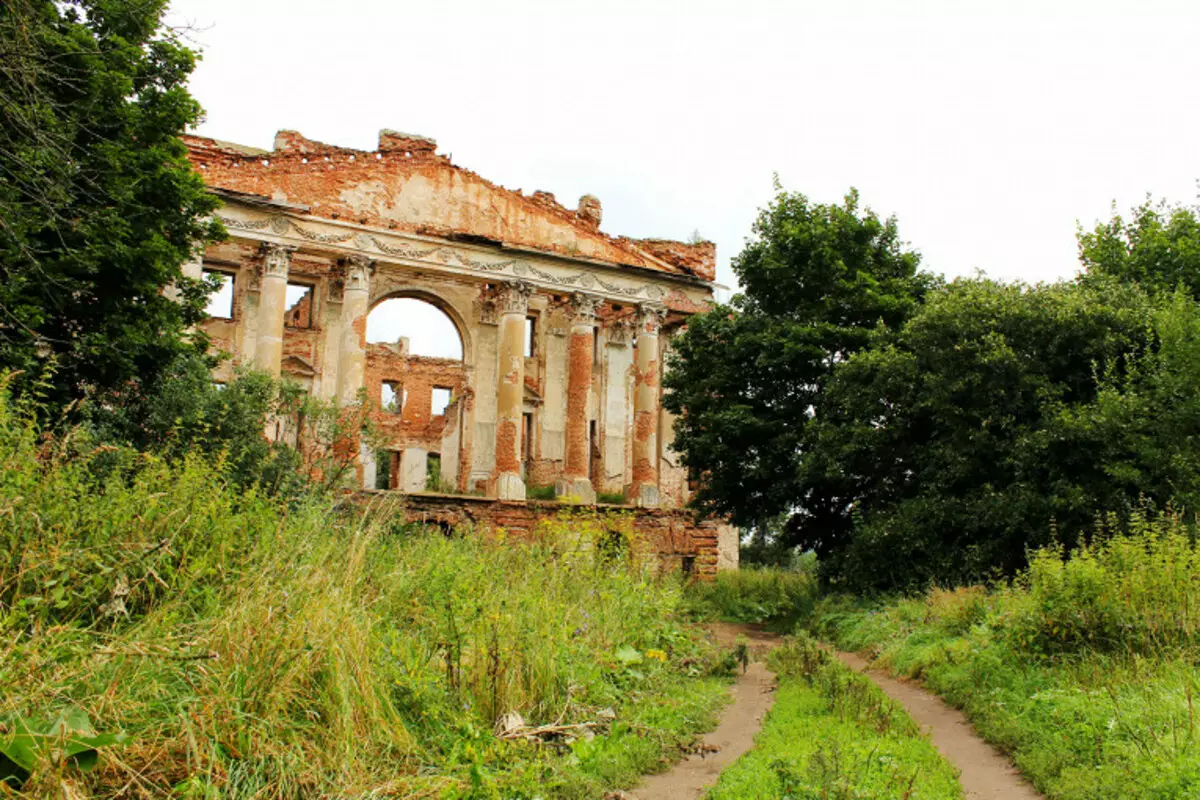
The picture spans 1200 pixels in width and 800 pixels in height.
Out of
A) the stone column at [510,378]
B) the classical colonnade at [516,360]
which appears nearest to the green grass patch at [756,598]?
the classical colonnade at [516,360]

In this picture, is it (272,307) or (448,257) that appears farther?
(448,257)

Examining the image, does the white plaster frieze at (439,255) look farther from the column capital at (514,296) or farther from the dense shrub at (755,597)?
the dense shrub at (755,597)

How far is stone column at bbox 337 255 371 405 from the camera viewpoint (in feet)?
78.9

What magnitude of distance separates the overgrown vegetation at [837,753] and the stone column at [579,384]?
17001 mm

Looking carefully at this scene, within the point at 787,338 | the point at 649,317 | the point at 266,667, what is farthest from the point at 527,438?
the point at 266,667

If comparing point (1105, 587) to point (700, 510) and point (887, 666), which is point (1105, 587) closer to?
point (887, 666)

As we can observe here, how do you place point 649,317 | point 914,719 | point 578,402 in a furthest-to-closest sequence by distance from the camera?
point 649,317 → point 578,402 → point 914,719

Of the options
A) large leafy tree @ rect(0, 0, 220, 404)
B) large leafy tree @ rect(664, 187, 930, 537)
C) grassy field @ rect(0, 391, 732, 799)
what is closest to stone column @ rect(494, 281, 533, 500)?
large leafy tree @ rect(664, 187, 930, 537)

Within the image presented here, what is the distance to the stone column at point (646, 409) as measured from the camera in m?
27.0

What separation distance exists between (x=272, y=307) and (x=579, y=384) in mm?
8462

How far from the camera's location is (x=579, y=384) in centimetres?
2717

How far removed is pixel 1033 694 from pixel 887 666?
3.37 meters

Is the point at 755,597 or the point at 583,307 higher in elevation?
the point at 583,307

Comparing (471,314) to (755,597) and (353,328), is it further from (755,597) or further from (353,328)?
(755,597)
